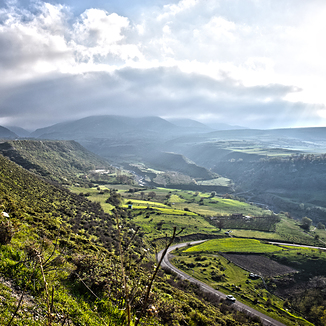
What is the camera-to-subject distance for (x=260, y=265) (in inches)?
2136

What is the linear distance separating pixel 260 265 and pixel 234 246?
→ 1179 centimetres

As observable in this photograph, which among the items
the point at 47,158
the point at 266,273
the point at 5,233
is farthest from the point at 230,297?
the point at 47,158

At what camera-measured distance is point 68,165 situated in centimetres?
14962

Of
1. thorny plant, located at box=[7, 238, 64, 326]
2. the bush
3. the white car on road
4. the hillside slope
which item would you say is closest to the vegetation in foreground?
the white car on road

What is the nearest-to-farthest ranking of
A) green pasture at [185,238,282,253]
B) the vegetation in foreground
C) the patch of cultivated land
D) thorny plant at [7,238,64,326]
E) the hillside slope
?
thorny plant at [7,238,64,326] → the vegetation in foreground → the patch of cultivated land → green pasture at [185,238,282,253] → the hillside slope

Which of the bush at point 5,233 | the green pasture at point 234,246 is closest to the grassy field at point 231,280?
the green pasture at point 234,246

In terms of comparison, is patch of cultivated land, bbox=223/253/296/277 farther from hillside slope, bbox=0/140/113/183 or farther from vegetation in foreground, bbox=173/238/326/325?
hillside slope, bbox=0/140/113/183

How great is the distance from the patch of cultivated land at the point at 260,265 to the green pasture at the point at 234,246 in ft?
12.4

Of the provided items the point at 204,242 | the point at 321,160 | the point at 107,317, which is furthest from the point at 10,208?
the point at 321,160

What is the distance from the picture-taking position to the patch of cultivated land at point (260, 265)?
168ft

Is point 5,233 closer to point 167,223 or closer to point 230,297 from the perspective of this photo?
point 230,297

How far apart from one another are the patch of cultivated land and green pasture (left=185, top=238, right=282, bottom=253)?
3789 millimetres

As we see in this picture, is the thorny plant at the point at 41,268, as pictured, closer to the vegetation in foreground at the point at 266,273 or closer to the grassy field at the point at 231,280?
the grassy field at the point at 231,280

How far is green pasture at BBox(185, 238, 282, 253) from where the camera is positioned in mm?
62381
